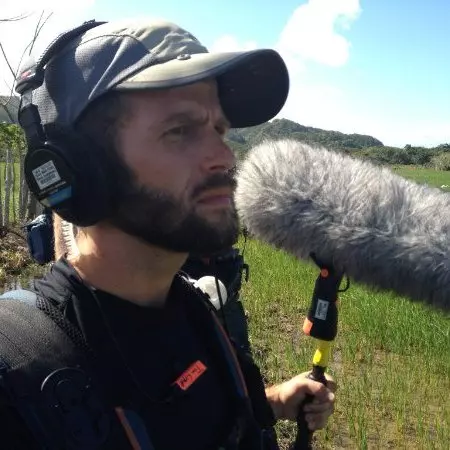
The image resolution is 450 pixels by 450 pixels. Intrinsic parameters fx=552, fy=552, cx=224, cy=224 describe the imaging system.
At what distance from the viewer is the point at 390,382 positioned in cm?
417

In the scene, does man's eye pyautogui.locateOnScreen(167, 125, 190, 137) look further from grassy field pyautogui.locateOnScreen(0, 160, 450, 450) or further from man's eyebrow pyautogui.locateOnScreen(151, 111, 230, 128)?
grassy field pyautogui.locateOnScreen(0, 160, 450, 450)

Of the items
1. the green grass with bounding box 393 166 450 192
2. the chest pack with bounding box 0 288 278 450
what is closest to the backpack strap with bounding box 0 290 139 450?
the chest pack with bounding box 0 288 278 450

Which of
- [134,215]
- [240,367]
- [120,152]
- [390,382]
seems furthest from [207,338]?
[390,382]

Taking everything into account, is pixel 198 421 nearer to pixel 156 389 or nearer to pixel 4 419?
pixel 156 389

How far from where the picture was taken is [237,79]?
1.62 meters

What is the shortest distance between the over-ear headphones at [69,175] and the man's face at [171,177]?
0.20 feet

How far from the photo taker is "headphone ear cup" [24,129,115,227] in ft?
4.18

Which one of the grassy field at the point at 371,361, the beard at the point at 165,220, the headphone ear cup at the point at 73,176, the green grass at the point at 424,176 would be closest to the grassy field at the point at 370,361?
the grassy field at the point at 371,361

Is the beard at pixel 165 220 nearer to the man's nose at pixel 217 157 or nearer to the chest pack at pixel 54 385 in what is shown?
the man's nose at pixel 217 157

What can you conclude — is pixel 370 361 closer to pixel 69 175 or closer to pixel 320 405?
pixel 320 405

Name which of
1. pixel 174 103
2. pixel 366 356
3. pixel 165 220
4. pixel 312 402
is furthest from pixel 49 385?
pixel 366 356

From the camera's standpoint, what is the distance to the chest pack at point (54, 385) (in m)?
1.03

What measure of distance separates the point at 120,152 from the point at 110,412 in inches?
23.5

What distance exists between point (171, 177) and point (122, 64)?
29 cm
